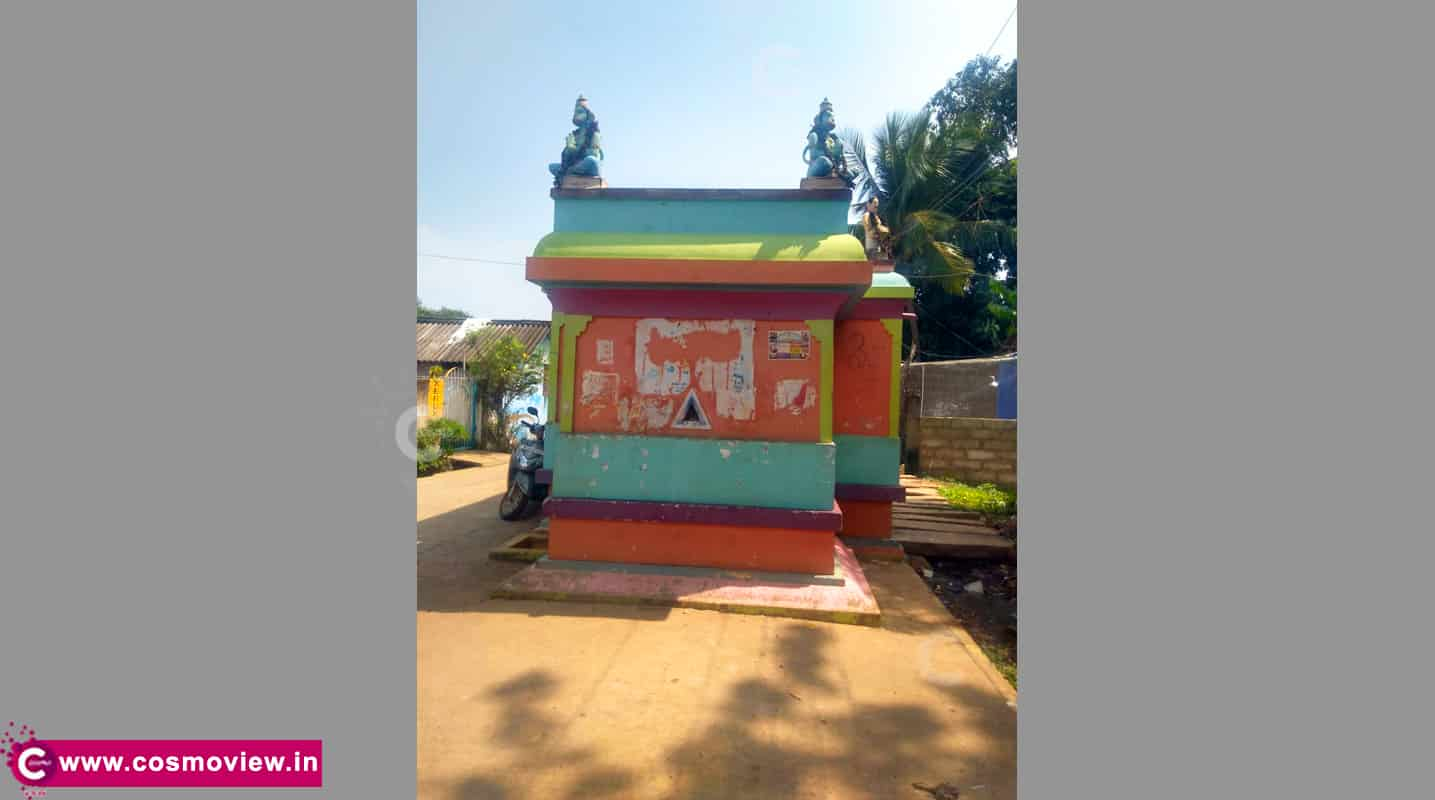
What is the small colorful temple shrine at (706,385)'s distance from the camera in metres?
5.08

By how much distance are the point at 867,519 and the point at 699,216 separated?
3773 millimetres

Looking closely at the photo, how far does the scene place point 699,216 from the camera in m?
5.54

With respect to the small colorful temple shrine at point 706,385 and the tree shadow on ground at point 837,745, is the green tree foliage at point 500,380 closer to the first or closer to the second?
the small colorful temple shrine at point 706,385

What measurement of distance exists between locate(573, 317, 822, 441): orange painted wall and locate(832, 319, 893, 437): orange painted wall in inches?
77.8

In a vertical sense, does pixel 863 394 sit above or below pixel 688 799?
above

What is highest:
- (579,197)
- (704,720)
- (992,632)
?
(579,197)

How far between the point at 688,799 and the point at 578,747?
62 cm

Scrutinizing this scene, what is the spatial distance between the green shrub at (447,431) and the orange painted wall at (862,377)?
9802 millimetres

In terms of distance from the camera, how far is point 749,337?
17.1ft

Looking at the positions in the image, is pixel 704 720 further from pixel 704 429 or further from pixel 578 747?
pixel 704 429

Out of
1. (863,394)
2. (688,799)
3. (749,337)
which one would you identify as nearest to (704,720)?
(688,799)

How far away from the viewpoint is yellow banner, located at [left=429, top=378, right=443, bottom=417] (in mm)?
14258

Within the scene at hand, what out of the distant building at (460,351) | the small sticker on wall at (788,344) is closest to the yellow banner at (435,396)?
the distant building at (460,351)
